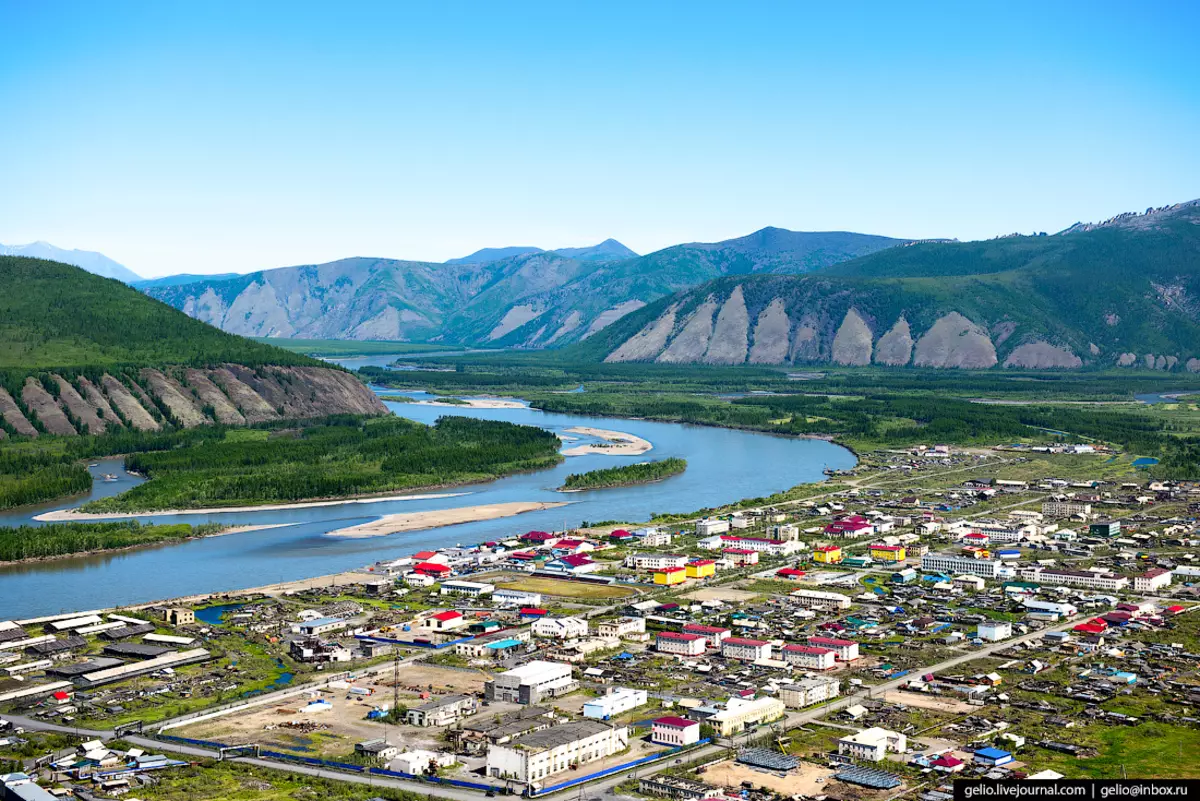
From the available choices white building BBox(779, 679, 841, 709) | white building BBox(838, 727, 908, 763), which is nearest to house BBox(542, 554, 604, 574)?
white building BBox(779, 679, 841, 709)

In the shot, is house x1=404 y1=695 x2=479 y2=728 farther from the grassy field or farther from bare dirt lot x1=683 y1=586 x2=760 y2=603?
bare dirt lot x1=683 y1=586 x2=760 y2=603

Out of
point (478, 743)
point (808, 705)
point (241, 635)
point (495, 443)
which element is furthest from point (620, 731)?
point (495, 443)

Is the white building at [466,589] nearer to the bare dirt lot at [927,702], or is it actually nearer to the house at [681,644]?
the house at [681,644]

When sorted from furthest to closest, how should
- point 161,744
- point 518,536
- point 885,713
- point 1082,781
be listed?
1. point 518,536
2. point 885,713
3. point 161,744
4. point 1082,781

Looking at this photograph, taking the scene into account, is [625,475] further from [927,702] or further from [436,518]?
[927,702]

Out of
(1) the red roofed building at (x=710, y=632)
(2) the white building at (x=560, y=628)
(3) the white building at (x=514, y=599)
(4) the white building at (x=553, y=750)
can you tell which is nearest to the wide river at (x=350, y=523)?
(3) the white building at (x=514, y=599)

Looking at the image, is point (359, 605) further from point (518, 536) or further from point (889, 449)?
point (889, 449)

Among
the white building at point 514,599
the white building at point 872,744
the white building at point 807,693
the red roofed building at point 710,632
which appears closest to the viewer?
the white building at point 872,744
